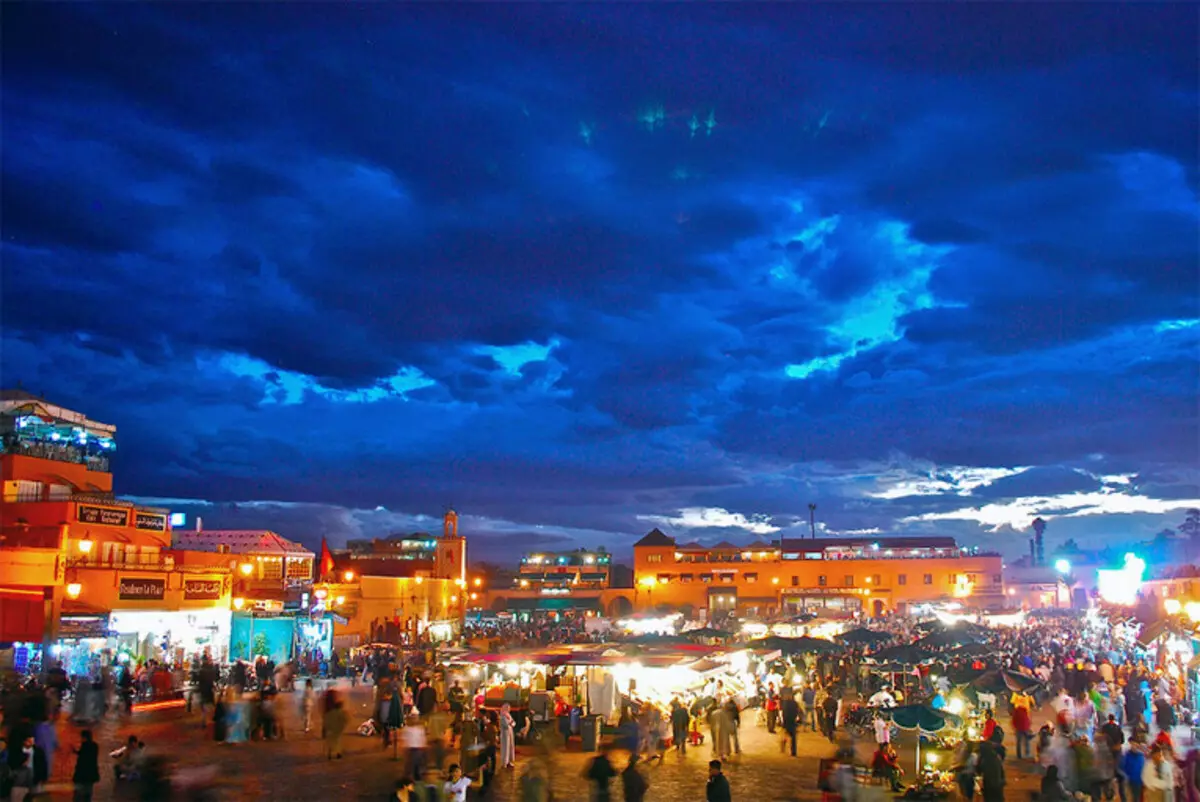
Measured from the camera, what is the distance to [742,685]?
1000 inches

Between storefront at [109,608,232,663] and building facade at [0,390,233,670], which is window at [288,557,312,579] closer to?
building facade at [0,390,233,670]

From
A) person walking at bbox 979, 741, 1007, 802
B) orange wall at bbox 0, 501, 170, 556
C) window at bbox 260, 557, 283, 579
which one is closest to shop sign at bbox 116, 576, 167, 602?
orange wall at bbox 0, 501, 170, 556

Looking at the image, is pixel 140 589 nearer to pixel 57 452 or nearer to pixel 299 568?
pixel 57 452

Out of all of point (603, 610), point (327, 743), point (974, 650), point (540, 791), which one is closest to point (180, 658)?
point (327, 743)

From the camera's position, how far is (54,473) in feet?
117

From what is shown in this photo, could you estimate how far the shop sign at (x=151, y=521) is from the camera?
3544cm

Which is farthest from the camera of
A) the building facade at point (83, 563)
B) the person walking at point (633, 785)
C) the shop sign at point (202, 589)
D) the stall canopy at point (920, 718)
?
the shop sign at point (202, 589)

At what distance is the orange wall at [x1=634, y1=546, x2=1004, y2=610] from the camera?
83125mm

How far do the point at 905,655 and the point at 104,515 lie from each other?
27.8 metres

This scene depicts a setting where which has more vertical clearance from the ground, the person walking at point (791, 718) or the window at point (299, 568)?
the window at point (299, 568)

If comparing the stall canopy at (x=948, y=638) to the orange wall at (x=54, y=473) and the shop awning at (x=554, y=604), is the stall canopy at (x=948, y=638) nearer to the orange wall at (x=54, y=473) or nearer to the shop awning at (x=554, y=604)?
the orange wall at (x=54, y=473)

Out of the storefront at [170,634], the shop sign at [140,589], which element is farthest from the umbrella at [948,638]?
the shop sign at [140,589]

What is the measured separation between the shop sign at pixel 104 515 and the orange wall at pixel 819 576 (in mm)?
52185

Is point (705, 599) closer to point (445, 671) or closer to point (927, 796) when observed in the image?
point (445, 671)
